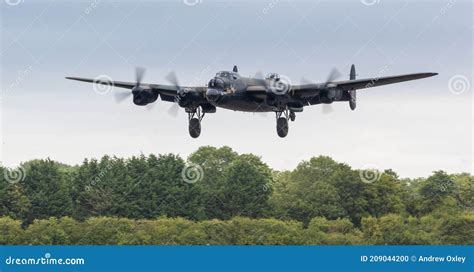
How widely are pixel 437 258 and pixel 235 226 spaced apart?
138ft

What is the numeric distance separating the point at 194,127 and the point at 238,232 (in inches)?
1799

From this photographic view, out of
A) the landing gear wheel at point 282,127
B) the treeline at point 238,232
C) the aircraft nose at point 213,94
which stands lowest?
the treeline at point 238,232

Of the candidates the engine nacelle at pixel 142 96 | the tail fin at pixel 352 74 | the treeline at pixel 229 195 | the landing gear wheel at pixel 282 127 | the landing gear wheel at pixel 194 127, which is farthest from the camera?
the treeline at pixel 229 195

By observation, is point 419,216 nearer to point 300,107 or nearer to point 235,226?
point 235,226

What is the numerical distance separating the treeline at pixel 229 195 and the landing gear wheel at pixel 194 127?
171ft

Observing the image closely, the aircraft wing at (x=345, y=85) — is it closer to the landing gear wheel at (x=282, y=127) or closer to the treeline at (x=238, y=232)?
the landing gear wheel at (x=282, y=127)

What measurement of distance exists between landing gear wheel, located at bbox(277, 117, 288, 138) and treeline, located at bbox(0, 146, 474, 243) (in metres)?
52.7

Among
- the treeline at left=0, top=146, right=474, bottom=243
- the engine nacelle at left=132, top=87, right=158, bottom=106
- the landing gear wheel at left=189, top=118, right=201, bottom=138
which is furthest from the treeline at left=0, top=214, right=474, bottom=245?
the engine nacelle at left=132, top=87, right=158, bottom=106

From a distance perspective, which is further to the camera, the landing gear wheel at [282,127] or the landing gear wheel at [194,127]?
the landing gear wheel at [282,127]

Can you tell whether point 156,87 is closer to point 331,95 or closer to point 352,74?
point 331,95

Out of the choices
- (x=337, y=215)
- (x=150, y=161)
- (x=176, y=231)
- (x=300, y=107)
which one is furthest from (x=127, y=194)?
(x=300, y=107)

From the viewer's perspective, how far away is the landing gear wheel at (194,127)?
77688mm

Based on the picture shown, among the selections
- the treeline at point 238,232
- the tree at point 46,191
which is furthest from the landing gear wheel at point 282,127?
the tree at point 46,191

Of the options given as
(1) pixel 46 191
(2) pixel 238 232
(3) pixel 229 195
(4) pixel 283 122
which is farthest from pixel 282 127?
(1) pixel 46 191
